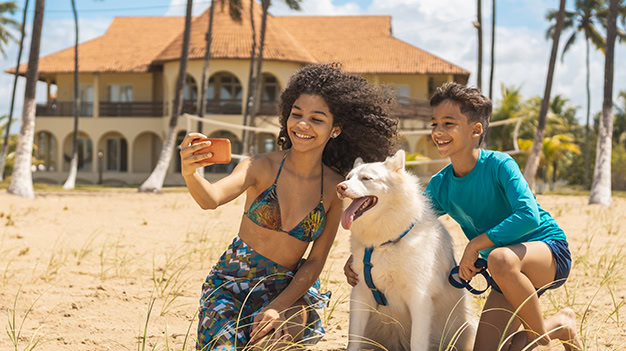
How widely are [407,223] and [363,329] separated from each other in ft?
2.09

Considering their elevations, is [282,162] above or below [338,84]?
below

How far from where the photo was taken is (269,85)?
104ft

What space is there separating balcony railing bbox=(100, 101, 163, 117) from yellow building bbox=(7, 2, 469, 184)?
5cm

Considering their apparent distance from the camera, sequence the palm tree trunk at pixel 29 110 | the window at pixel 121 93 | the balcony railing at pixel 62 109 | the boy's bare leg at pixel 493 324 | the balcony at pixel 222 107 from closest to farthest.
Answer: the boy's bare leg at pixel 493 324
the palm tree trunk at pixel 29 110
the balcony at pixel 222 107
the balcony railing at pixel 62 109
the window at pixel 121 93

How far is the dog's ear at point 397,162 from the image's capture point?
10.2ft

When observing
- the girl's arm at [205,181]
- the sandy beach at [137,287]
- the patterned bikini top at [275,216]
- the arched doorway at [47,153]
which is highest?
the girl's arm at [205,181]

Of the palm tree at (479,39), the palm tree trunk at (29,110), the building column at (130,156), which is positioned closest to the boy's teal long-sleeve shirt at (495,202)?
the palm tree trunk at (29,110)

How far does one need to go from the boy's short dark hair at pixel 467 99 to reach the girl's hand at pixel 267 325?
1.44m

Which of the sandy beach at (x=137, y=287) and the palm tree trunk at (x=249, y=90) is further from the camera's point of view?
the palm tree trunk at (x=249, y=90)

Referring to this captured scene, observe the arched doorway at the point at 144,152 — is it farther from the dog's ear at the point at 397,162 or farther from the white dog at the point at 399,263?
the dog's ear at the point at 397,162

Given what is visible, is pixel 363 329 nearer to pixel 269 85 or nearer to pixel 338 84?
pixel 338 84

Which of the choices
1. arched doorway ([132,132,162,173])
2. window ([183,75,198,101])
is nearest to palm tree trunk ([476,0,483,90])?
window ([183,75,198,101])

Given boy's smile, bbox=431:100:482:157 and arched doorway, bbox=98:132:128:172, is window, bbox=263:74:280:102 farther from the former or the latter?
boy's smile, bbox=431:100:482:157

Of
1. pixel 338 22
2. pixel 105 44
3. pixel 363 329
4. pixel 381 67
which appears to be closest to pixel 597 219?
pixel 363 329
